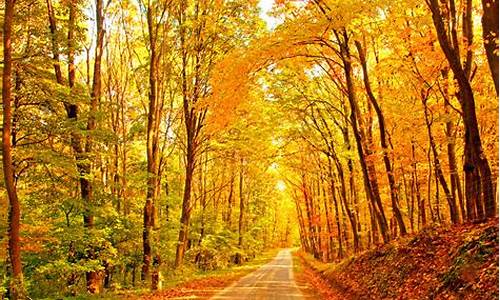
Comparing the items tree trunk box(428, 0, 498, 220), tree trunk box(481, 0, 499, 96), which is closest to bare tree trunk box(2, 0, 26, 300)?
tree trunk box(428, 0, 498, 220)

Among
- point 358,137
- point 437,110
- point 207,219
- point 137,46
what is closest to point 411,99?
point 437,110

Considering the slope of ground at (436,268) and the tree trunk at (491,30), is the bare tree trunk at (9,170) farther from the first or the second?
the tree trunk at (491,30)

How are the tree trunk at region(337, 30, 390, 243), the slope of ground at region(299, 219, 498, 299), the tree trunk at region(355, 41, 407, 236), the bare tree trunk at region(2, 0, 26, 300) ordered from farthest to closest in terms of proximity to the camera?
the tree trunk at region(337, 30, 390, 243) < the tree trunk at region(355, 41, 407, 236) < the bare tree trunk at region(2, 0, 26, 300) < the slope of ground at region(299, 219, 498, 299)

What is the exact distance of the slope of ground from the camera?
773cm

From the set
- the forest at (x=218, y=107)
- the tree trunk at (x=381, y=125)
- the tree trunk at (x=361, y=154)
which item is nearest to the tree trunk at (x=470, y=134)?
the forest at (x=218, y=107)

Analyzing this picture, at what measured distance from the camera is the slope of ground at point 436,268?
7729mm

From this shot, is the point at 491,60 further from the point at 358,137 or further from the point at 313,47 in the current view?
the point at 313,47

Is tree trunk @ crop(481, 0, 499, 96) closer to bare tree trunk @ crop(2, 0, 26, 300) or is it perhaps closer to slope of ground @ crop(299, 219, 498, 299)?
slope of ground @ crop(299, 219, 498, 299)

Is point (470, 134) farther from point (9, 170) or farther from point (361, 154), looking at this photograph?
point (9, 170)

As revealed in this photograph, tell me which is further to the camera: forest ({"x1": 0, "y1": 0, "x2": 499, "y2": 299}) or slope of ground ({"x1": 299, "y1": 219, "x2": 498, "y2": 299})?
forest ({"x1": 0, "y1": 0, "x2": 499, "y2": 299})

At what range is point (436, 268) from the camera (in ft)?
32.1

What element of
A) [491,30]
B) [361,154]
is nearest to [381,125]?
[361,154]

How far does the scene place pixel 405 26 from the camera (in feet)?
46.0

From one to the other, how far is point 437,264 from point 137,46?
63.2 feet
